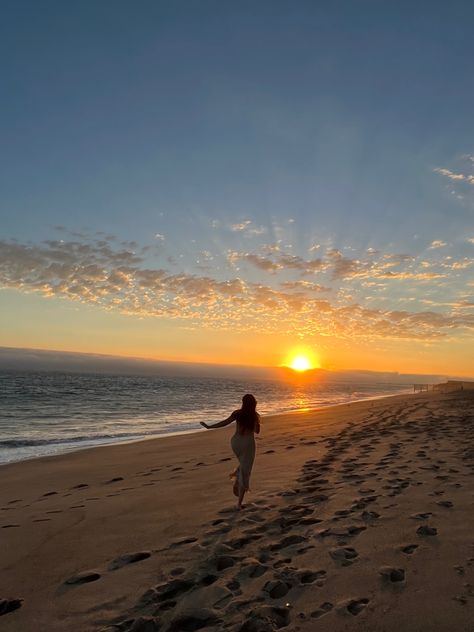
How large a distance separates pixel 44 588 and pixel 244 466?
12.4 ft

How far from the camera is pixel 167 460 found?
561 inches

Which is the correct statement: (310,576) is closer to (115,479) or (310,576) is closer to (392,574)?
(392,574)

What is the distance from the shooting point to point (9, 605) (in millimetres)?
4574

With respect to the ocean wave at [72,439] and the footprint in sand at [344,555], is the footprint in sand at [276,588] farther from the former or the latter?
the ocean wave at [72,439]

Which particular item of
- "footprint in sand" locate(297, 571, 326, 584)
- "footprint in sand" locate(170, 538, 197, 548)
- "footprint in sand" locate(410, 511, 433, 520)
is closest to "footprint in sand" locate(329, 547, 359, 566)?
"footprint in sand" locate(297, 571, 326, 584)

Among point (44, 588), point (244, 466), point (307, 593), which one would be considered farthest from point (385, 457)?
point (44, 588)

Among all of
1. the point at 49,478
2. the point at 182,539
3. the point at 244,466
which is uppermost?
the point at 244,466

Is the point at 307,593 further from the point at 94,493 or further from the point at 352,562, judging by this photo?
the point at 94,493

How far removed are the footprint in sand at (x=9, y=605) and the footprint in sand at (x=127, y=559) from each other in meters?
0.98

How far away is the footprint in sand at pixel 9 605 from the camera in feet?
14.7

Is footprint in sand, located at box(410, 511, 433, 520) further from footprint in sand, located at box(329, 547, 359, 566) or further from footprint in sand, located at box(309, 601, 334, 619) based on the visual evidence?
footprint in sand, located at box(309, 601, 334, 619)

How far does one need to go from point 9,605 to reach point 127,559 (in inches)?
52.6

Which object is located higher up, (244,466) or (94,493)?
(244,466)

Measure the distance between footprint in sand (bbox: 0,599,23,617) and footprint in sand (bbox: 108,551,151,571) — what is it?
0.98 m
